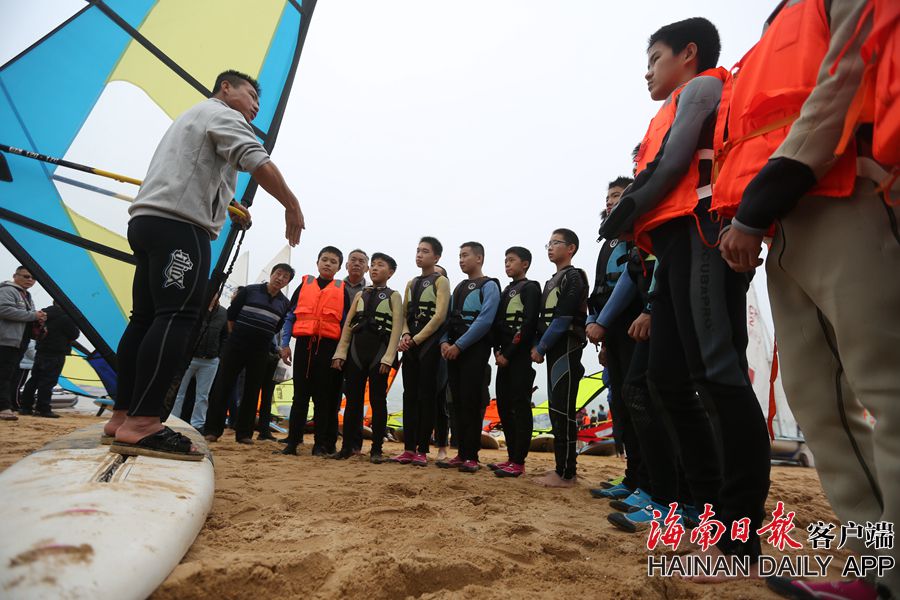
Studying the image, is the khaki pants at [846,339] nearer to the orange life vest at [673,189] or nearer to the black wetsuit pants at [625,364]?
the orange life vest at [673,189]

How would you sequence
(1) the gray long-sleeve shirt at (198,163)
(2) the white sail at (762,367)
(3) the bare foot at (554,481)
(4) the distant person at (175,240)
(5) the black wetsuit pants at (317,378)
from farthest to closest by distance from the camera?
(2) the white sail at (762,367)
(5) the black wetsuit pants at (317,378)
(3) the bare foot at (554,481)
(1) the gray long-sleeve shirt at (198,163)
(4) the distant person at (175,240)

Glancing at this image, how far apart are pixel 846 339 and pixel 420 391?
340 centimetres

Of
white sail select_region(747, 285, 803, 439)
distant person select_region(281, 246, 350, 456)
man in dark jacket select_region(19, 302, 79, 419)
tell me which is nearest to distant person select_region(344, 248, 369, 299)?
distant person select_region(281, 246, 350, 456)

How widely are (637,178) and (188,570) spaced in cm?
183

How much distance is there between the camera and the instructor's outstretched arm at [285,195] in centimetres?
211

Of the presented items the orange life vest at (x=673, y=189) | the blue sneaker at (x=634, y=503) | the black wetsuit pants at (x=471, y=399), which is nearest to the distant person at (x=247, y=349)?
the black wetsuit pants at (x=471, y=399)

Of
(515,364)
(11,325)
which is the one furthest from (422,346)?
(11,325)

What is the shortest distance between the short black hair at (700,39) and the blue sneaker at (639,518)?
183cm

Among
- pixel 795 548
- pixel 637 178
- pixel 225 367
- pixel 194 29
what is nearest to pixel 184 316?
pixel 637 178

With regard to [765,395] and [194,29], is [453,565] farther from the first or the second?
[765,395]

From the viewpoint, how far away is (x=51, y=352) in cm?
596

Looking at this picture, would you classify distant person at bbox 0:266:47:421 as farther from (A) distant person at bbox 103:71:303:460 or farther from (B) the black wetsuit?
(B) the black wetsuit

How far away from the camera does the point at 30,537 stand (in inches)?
36.2

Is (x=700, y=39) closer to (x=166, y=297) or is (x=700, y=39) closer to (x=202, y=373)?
(x=166, y=297)
